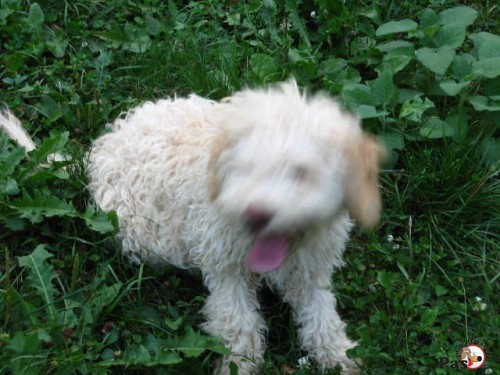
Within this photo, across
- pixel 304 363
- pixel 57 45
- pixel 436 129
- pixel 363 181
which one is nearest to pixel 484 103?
pixel 436 129

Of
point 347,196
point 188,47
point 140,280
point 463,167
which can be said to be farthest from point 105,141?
point 463,167

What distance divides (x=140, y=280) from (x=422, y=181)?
161cm

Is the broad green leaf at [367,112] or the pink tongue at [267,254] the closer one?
the pink tongue at [267,254]

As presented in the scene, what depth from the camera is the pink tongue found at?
2.56m

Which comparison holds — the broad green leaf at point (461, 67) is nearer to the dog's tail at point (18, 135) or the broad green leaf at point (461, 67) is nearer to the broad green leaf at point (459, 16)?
the broad green leaf at point (459, 16)

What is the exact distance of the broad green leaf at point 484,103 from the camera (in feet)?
12.1

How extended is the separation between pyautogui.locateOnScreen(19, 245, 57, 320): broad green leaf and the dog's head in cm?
96

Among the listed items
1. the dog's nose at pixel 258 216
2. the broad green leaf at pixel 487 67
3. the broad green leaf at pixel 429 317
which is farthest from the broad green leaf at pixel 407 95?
the dog's nose at pixel 258 216

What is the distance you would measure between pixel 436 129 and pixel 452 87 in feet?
0.80

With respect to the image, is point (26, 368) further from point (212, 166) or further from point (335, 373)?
point (335, 373)

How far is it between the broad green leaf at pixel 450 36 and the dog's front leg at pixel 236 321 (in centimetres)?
184

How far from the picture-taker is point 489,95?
12.6ft

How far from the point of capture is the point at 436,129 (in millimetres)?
3770

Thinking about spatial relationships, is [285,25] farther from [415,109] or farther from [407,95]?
[415,109]
